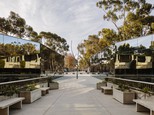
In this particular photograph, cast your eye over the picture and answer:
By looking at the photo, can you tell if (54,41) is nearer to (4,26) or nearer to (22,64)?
(4,26)

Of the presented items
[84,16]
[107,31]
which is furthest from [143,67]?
[107,31]

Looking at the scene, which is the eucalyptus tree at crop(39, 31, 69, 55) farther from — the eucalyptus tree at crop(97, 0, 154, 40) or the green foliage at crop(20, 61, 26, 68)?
the green foliage at crop(20, 61, 26, 68)

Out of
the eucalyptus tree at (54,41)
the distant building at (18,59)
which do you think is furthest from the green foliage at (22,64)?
the eucalyptus tree at (54,41)

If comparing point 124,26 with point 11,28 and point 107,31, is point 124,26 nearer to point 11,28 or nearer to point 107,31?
point 107,31

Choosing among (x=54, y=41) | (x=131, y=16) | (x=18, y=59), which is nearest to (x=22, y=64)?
(x=18, y=59)

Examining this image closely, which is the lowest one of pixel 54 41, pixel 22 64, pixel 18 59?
pixel 22 64

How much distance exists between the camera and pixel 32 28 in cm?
3650

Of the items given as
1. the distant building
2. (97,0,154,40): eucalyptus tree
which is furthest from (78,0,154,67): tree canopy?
the distant building

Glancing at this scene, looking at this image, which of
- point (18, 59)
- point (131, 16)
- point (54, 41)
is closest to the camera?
point (18, 59)

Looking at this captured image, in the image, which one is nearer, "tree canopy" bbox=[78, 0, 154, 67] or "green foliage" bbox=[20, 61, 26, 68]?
"green foliage" bbox=[20, 61, 26, 68]

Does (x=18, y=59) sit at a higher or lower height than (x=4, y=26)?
lower

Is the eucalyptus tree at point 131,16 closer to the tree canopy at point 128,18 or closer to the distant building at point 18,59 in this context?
the tree canopy at point 128,18

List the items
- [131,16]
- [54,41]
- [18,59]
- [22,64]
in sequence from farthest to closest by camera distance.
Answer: [54,41] < [131,16] < [22,64] < [18,59]

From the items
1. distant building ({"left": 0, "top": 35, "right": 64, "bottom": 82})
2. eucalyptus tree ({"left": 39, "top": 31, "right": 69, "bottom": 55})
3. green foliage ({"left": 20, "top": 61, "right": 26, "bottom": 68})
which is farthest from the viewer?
eucalyptus tree ({"left": 39, "top": 31, "right": 69, "bottom": 55})
